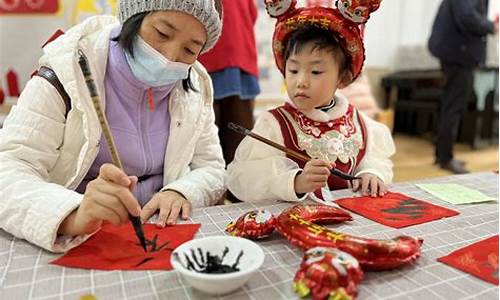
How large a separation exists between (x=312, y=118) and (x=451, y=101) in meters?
2.56

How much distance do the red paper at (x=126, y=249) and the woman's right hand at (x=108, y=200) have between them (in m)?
0.05

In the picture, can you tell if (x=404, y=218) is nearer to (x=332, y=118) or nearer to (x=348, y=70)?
(x=332, y=118)

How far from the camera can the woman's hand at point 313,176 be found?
97 cm

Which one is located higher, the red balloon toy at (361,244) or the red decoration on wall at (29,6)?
the red decoration on wall at (29,6)

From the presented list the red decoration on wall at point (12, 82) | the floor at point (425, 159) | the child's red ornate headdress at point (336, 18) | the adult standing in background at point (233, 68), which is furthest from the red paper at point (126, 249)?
the floor at point (425, 159)

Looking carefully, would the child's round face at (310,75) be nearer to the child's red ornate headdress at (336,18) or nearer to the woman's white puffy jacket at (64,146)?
the child's red ornate headdress at (336,18)

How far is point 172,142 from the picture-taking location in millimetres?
1083

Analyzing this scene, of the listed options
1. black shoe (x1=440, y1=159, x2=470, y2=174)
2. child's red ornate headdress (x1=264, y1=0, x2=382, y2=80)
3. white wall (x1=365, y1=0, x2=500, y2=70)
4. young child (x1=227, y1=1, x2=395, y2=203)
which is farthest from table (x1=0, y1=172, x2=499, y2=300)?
white wall (x1=365, y1=0, x2=500, y2=70)

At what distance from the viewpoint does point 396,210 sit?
96cm

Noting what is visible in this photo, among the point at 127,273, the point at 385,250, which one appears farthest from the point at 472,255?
the point at 127,273

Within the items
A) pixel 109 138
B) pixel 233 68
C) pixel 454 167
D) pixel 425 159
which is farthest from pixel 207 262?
pixel 425 159

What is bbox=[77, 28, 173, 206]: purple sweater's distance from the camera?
3.34ft

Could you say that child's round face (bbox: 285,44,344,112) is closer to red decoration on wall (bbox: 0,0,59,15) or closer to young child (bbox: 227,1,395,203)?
young child (bbox: 227,1,395,203)

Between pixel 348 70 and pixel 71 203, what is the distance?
33.4 inches
